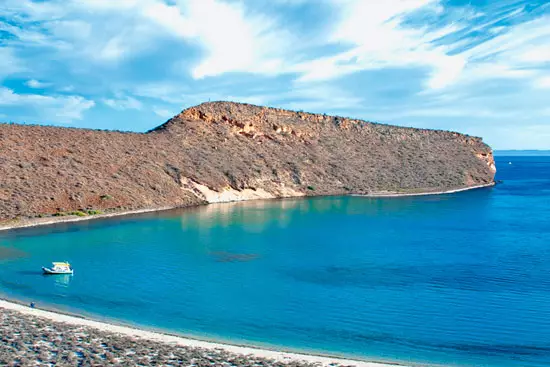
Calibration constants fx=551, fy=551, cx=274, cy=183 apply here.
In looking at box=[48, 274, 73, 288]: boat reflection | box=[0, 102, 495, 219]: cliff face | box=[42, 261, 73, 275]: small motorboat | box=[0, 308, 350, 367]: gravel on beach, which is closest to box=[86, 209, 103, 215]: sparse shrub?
box=[0, 102, 495, 219]: cliff face

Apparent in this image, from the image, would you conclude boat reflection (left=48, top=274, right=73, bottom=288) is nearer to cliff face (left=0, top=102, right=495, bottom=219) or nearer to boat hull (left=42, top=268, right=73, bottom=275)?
boat hull (left=42, top=268, right=73, bottom=275)

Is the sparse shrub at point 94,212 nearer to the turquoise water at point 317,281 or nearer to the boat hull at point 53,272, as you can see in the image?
the turquoise water at point 317,281

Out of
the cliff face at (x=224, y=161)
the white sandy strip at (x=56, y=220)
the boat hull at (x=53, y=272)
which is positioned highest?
the cliff face at (x=224, y=161)

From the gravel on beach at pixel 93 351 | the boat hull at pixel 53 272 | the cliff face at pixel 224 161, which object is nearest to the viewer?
the gravel on beach at pixel 93 351

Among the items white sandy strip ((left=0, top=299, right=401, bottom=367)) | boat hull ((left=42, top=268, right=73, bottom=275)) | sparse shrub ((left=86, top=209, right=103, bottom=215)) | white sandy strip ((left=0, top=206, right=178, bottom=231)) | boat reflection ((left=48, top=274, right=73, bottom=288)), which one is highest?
sparse shrub ((left=86, top=209, right=103, bottom=215))

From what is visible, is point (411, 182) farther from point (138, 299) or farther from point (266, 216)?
point (138, 299)

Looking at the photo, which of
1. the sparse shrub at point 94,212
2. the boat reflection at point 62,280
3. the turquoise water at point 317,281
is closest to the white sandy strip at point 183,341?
the turquoise water at point 317,281
